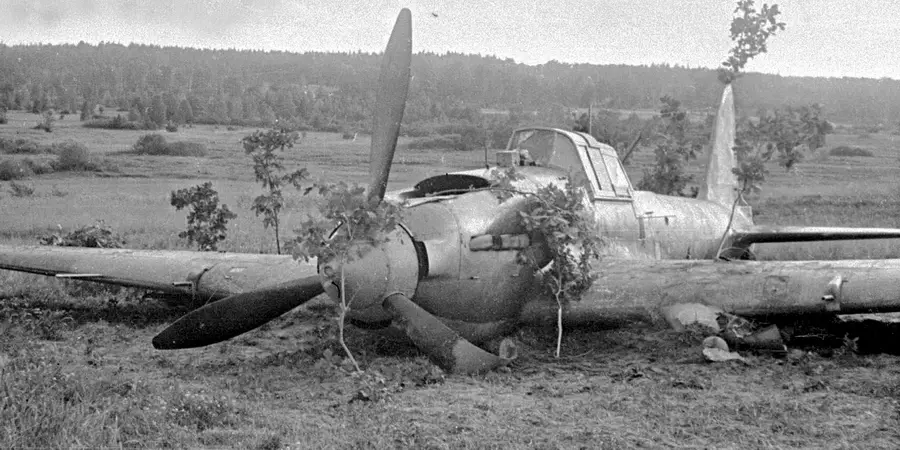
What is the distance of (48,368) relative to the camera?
23.7 feet

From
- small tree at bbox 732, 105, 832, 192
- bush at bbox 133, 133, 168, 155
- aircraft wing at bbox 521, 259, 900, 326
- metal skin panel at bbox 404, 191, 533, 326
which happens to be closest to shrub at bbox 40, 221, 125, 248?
bush at bbox 133, 133, 168, 155

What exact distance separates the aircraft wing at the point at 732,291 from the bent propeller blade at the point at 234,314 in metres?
2.58

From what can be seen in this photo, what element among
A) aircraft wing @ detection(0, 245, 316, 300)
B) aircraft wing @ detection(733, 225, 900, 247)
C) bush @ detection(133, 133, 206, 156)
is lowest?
aircraft wing @ detection(0, 245, 316, 300)

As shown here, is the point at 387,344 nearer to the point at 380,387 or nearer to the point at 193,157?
the point at 380,387

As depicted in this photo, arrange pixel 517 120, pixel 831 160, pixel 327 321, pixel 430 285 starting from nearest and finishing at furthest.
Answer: pixel 430 285
pixel 327 321
pixel 517 120
pixel 831 160

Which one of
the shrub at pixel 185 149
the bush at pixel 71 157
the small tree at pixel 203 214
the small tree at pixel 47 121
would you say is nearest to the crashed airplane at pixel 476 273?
the small tree at pixel 203 214

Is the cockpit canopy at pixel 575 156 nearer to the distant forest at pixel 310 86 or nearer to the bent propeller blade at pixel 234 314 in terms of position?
the bent propeller blade at pixel 234 314

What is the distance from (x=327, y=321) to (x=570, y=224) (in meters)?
4.39

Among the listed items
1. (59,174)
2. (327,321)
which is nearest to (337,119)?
(59,174)

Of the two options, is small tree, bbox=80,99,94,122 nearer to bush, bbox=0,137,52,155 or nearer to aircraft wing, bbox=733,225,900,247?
bush, bbox=0,137,52,155

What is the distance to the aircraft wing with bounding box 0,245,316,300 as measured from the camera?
11.4 metres

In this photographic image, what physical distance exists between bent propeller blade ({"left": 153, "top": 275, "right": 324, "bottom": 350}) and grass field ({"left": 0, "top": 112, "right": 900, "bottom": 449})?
1.17ft

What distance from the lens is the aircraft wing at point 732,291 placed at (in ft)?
30.4

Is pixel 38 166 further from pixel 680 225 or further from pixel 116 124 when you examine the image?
pixel 680 225
